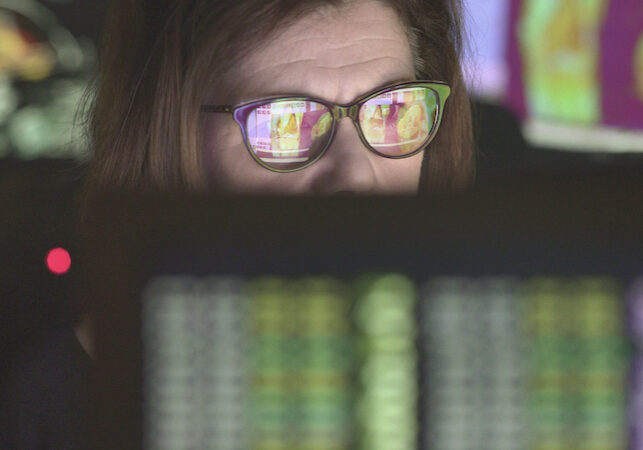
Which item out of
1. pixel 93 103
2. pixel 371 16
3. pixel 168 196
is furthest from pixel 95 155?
pixel 168 196

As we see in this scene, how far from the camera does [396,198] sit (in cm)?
37

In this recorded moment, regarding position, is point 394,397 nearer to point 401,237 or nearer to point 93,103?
point 401,237

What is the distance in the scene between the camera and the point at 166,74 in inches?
36.2

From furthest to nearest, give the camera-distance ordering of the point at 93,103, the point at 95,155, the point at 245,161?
the point at 93,103
the point at 95,155
the point at 245,161

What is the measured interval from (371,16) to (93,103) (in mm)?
466

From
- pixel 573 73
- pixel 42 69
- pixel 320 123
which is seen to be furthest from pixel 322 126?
pixel 573 73

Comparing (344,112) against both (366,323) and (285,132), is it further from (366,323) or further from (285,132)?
(366,323)

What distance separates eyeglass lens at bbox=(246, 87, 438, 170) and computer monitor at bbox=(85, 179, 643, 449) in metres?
0.50

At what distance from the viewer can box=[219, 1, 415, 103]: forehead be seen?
901 millimetres

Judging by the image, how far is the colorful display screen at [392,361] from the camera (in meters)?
0.37

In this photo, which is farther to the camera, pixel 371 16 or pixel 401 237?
pixel 371 16

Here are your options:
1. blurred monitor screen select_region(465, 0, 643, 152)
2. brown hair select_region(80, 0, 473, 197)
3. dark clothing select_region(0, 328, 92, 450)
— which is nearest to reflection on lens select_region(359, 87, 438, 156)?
brown hair select_region(80, 0, 473, 197)

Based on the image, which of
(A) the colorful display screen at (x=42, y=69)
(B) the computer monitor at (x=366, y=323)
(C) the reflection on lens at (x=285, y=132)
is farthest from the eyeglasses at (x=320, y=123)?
(A) the colorful display screen at (x=42, y=69)

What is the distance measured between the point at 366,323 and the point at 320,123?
538mm
